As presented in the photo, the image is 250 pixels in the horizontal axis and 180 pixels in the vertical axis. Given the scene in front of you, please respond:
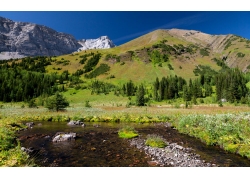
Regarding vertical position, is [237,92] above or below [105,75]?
below

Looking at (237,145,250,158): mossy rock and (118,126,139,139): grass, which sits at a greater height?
(237,145,250,158): mossy rock

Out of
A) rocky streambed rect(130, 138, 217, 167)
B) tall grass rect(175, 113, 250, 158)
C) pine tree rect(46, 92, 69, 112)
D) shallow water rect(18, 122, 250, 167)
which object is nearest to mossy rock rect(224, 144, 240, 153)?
tall grass rect(175, 113, 250, 158)

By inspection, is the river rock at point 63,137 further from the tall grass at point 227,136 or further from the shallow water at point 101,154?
the tall grass at point 227,136

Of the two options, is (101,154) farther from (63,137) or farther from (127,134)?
(127,134)

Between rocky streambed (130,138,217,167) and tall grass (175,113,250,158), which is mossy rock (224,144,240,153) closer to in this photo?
tall grass (175,113,250,158)

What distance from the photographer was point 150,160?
49.7ft

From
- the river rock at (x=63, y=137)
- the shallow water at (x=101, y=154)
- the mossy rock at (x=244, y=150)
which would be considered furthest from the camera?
the river rock at (x=63, y=137)

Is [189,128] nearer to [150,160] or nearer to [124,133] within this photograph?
[124,133]

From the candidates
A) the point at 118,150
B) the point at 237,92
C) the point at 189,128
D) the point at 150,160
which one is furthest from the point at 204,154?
the point at 237,92

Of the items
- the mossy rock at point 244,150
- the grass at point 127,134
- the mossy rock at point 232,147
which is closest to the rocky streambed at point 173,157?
the mossy rock at point 232,147

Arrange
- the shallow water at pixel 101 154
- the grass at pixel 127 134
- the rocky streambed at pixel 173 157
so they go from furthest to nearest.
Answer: the grass at pixel 127 134 < the shallow water at pixel 101 154 < the rocky streambed at pixel 173 157

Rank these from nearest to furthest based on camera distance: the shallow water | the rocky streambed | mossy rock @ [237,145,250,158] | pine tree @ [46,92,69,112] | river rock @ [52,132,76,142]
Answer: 1. the rocky streambed
2. the shallow water
3. mossy rock @ [237,145,250,158]
4. river rock @ [52,132,76,142]
5. pine tree @ [46,92,69,112]

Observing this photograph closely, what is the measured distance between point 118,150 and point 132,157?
2.51m

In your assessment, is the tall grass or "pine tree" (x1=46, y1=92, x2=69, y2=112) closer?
the tall grass
